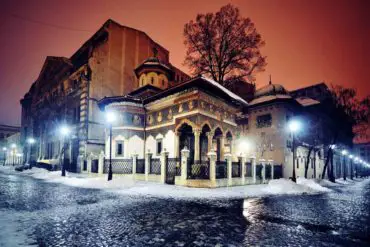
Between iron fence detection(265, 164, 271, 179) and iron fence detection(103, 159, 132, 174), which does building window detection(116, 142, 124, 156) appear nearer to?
iron fence detection(103, 159, 132, 174)

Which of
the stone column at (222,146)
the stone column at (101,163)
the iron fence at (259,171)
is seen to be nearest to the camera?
the iron fence at (259,171)

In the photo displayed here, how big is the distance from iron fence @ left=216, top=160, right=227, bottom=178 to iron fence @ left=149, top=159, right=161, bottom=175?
4.20 metres

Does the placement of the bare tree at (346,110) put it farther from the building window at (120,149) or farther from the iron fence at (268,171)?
the building window at (120,149)

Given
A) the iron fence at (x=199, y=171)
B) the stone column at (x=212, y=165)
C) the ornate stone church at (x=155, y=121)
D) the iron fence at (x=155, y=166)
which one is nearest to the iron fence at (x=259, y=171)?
the ornate stone church at (x=155, y=121)

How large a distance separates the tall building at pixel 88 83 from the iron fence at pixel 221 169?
12005 millimetres

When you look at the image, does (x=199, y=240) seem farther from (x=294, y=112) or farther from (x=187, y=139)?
(x=294, y=112)

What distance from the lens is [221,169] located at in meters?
14.6

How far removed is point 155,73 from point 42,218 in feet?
75.0

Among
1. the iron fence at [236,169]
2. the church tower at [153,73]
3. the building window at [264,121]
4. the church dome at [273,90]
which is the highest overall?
the church tower at [153,73]

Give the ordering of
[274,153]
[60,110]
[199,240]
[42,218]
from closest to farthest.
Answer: [199,240] < [42,218] < [274,153] < [60,110]

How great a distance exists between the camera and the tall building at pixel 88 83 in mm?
24609

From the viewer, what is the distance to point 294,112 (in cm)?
2645

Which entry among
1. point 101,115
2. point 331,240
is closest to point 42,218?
point 331,240

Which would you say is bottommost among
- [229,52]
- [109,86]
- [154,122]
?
[154,122]
